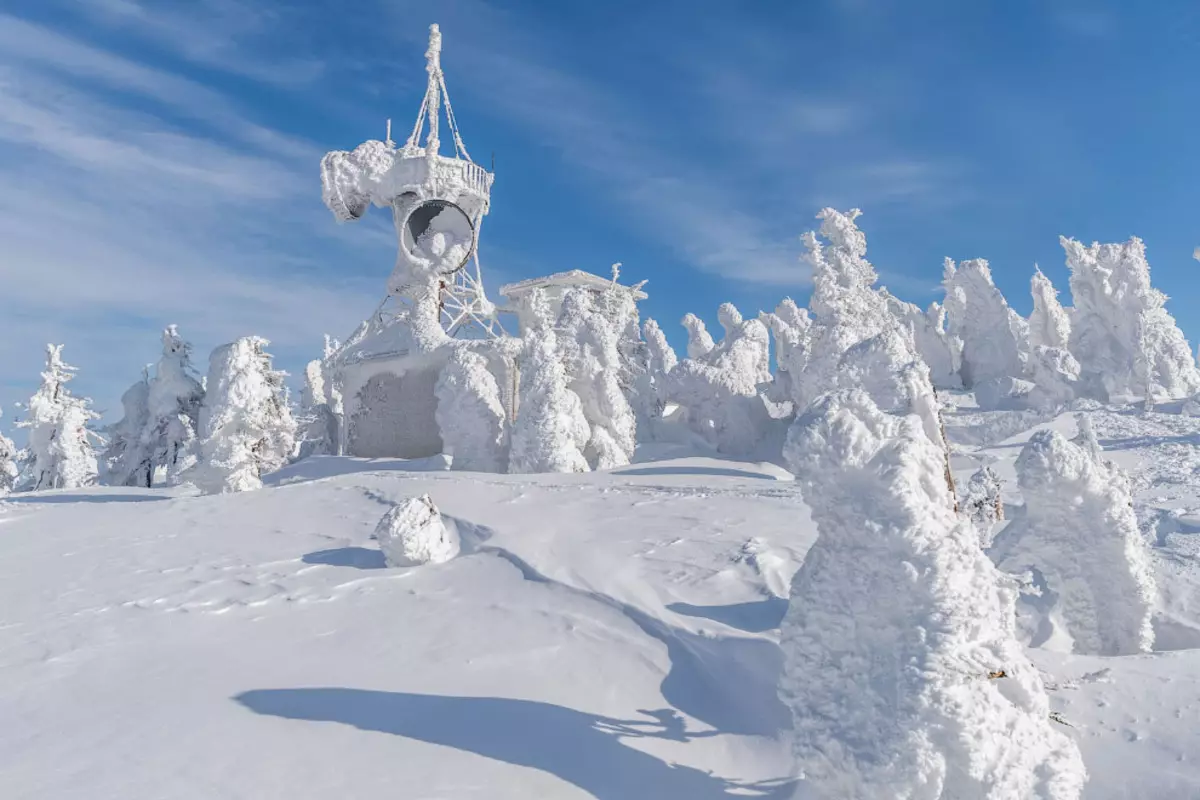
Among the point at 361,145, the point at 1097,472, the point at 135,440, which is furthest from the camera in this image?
the point at 361,145

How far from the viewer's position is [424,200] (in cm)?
3023

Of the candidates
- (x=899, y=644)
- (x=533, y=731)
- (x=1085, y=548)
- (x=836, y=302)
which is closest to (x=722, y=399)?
(x=836, y=302)

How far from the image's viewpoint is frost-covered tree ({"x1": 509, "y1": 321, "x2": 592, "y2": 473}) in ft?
67.2

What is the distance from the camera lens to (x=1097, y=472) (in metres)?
8.87

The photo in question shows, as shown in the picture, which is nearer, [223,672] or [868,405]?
[868,405]

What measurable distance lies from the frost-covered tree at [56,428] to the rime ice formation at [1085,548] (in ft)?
99.2

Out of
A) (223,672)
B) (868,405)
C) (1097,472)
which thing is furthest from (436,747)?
(1097,472)

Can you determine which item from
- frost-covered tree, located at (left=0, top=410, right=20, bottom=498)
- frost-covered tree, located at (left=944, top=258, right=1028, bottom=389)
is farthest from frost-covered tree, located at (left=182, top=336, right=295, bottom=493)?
frost-covered tree, located at (left=944, top=258, right=1028, bottom=389)

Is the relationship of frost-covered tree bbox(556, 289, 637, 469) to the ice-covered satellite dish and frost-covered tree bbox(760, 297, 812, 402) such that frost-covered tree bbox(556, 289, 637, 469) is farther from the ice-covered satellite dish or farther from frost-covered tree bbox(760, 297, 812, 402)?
the ice-covered satellite dish

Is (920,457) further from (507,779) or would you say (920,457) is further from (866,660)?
(507,779)

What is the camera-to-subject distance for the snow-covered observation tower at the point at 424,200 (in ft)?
99.7

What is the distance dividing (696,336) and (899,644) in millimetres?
44432

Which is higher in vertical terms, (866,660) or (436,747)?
(866,660)

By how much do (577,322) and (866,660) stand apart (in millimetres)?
24129
